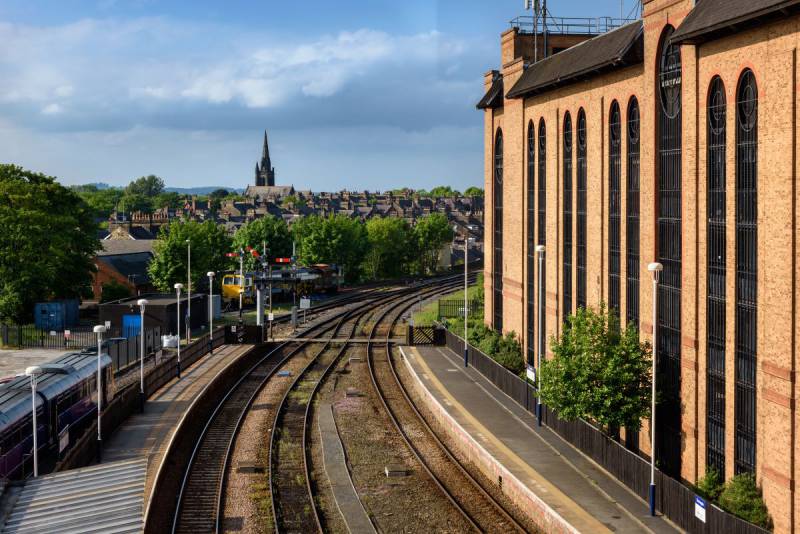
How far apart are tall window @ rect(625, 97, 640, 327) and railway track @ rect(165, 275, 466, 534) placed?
13.3 m

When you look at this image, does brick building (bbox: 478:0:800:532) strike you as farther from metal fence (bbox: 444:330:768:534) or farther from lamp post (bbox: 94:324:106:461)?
lamp post (bbox: 94:324:106:461)

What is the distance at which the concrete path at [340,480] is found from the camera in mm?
27172

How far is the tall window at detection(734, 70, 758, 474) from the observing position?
25672 mm

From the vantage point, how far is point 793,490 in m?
23.6

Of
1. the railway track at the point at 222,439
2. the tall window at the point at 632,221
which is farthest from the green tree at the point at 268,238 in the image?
the tall window at the point at 632,221

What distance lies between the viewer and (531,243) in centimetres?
4875

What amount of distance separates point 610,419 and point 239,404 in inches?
784

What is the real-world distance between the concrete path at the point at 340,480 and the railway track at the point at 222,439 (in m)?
0.88

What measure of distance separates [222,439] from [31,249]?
127ft

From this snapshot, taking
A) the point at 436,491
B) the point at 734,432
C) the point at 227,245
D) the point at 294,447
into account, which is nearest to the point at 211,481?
the point at 294,447

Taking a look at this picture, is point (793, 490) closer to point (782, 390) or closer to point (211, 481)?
point (782, 390)

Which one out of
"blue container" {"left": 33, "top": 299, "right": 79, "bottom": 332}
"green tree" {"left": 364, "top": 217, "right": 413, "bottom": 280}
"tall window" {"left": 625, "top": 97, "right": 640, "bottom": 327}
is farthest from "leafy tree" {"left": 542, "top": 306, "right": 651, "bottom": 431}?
"green tree" {"left": 364, "top": 217, "right": 413, "bottom": 280}

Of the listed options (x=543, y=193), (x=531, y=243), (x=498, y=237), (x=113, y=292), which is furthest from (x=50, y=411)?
(x=113, y=292)

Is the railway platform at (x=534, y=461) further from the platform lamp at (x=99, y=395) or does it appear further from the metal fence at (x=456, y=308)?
the metal fence at (x=456, y=308)
